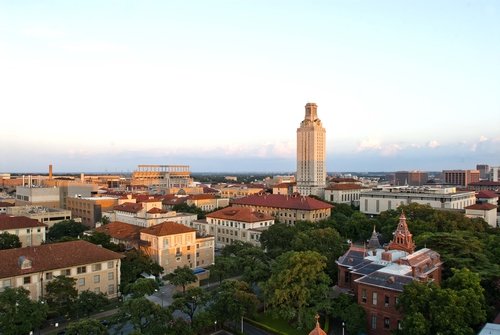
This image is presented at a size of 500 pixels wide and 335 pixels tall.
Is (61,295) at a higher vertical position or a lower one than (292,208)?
lower

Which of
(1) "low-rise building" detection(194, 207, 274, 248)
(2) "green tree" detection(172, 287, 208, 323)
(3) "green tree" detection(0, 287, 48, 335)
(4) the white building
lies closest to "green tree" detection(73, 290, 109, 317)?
(3) "green tree" detection(0, 287, 48, 335)

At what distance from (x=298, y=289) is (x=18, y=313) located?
24.8 m

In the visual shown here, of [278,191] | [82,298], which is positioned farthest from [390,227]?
[278,191]

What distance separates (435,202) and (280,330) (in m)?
85.9

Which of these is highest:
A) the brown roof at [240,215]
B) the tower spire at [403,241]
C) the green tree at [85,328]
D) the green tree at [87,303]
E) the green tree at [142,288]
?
the tower spire at [403,241]

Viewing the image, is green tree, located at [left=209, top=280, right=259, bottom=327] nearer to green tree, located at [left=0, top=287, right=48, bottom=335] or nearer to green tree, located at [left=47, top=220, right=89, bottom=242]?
green tree, located at [left=0, top=287, right=48, bottom=335]

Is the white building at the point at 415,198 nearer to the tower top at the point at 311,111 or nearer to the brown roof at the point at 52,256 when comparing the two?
the tower top at the point at 311,111

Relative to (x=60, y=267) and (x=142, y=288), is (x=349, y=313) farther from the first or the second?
(x=60, y=267)

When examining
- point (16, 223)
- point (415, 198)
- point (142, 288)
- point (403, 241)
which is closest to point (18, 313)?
point (142, 288)

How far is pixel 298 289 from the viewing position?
1602 inches

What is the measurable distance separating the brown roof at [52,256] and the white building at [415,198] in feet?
279

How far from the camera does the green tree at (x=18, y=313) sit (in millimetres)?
34562

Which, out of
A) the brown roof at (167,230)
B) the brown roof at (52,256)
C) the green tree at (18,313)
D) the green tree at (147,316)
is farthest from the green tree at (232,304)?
the brown roof at (167,230)

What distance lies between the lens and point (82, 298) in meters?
41.9
